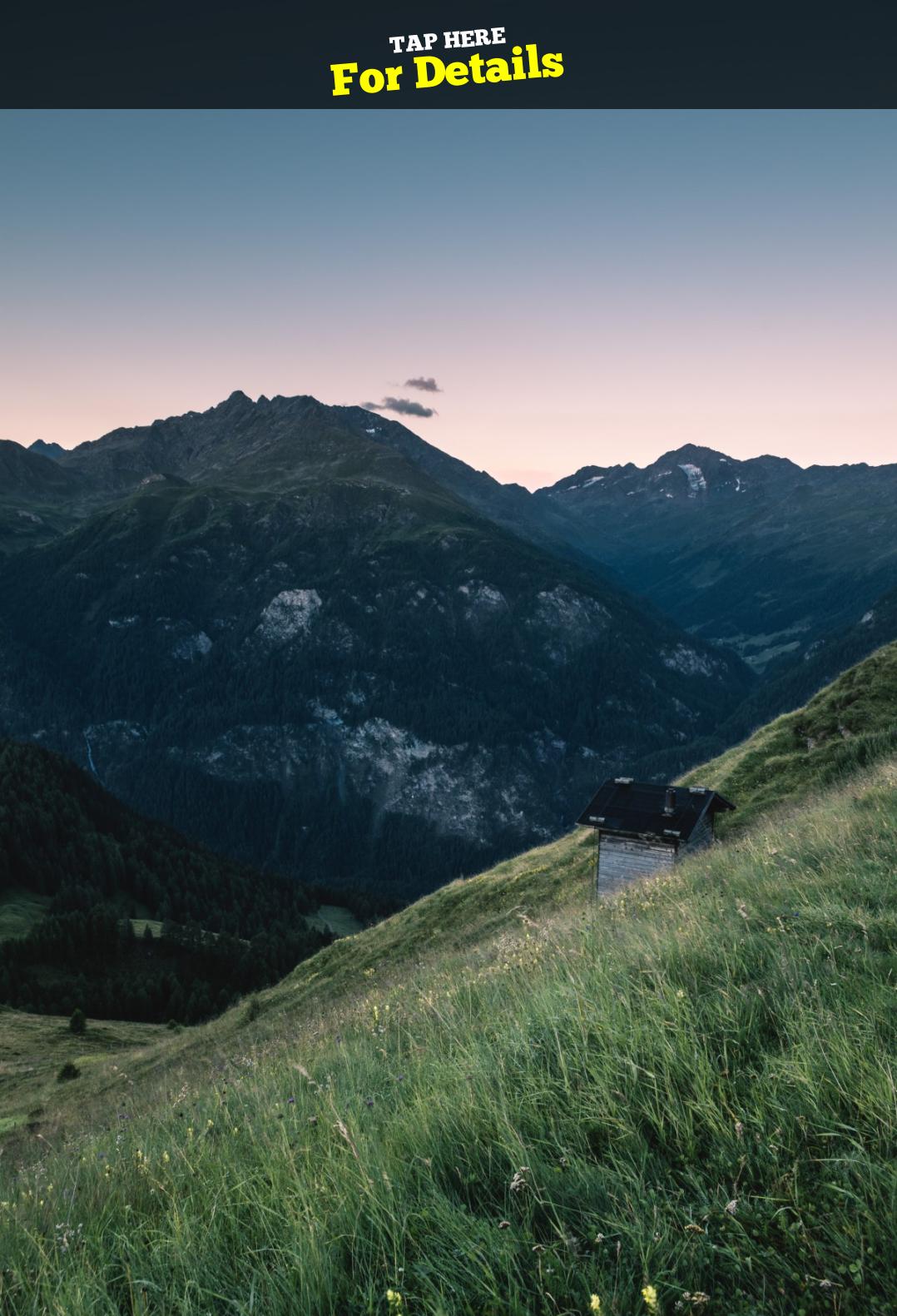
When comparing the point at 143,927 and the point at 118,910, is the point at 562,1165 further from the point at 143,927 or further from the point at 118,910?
the point at 118,910

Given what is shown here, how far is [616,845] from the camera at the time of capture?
3219 cm

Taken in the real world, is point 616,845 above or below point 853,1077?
below

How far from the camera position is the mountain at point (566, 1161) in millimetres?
2562

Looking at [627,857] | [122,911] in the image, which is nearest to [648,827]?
[627,857]

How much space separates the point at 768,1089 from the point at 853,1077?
40 centimetres

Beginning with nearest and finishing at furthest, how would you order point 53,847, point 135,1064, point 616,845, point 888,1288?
point 888,1288
point 616,845
point 135,1064
point 53,847

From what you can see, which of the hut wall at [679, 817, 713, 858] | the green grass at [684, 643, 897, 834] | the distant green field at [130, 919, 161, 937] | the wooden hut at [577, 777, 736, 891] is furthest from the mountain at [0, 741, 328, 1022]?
the green grass at [684, 643, 897, 834]

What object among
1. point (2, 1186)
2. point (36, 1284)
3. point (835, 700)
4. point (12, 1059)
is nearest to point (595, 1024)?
point (36, 1284)

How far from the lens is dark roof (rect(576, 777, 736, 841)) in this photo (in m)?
30.3

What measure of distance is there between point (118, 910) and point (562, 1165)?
14470 cm

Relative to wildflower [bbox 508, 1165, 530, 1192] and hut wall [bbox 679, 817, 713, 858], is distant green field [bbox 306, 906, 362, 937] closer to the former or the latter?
hut wall [bbox 679, 817, 713, 858]

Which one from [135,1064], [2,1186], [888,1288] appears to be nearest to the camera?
[888,1288]

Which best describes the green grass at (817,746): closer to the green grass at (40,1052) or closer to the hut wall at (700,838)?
the hut wall at (700,838)

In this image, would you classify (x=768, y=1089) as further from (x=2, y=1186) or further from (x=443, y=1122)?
(x=2, y=1186)
